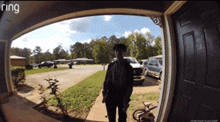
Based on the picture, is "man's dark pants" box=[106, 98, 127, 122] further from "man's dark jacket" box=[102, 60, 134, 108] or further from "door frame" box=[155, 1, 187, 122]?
"door frame" box=[155, 1, 187, 122]

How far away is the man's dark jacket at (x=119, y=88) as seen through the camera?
1.11m

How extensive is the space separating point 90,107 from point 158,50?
234 cm

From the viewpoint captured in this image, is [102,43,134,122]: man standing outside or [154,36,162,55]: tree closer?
[102,43,134,122]: man standing outside

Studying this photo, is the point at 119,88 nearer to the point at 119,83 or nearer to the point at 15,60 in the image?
the point at 119,83

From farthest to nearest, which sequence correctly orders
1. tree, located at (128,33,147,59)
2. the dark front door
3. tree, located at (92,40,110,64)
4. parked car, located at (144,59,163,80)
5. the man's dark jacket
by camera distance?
parked car, located at (144,59,163,80) < tree, located at (92,40,110,64) < tree, located at (128,33,147,59) < the man's dark jacket < the dark front door

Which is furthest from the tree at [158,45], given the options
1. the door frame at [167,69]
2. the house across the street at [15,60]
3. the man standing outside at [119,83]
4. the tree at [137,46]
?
the house across the street at [15,60]

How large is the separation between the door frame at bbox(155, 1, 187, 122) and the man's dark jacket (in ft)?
2.78

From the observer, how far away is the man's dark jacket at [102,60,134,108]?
3.66 feet

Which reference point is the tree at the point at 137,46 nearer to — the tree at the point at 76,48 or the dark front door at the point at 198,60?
the dark front door at the point at 198,60

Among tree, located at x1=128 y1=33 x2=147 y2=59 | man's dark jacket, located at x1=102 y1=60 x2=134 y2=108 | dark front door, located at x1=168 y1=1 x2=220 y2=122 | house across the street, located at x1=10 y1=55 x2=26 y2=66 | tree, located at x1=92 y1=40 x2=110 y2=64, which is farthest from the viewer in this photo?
tree, located at x1=92 y1=40 x2=110 y2=64

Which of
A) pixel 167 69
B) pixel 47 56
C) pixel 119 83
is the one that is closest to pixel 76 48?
pixel 47 56

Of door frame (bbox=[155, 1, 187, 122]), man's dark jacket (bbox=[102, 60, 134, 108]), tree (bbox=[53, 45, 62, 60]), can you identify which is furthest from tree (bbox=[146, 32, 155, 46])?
tree (bbox=[53, 45, 62, 60])

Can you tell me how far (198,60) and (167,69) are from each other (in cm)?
49

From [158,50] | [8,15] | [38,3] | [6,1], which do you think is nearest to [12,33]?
[8,15]
